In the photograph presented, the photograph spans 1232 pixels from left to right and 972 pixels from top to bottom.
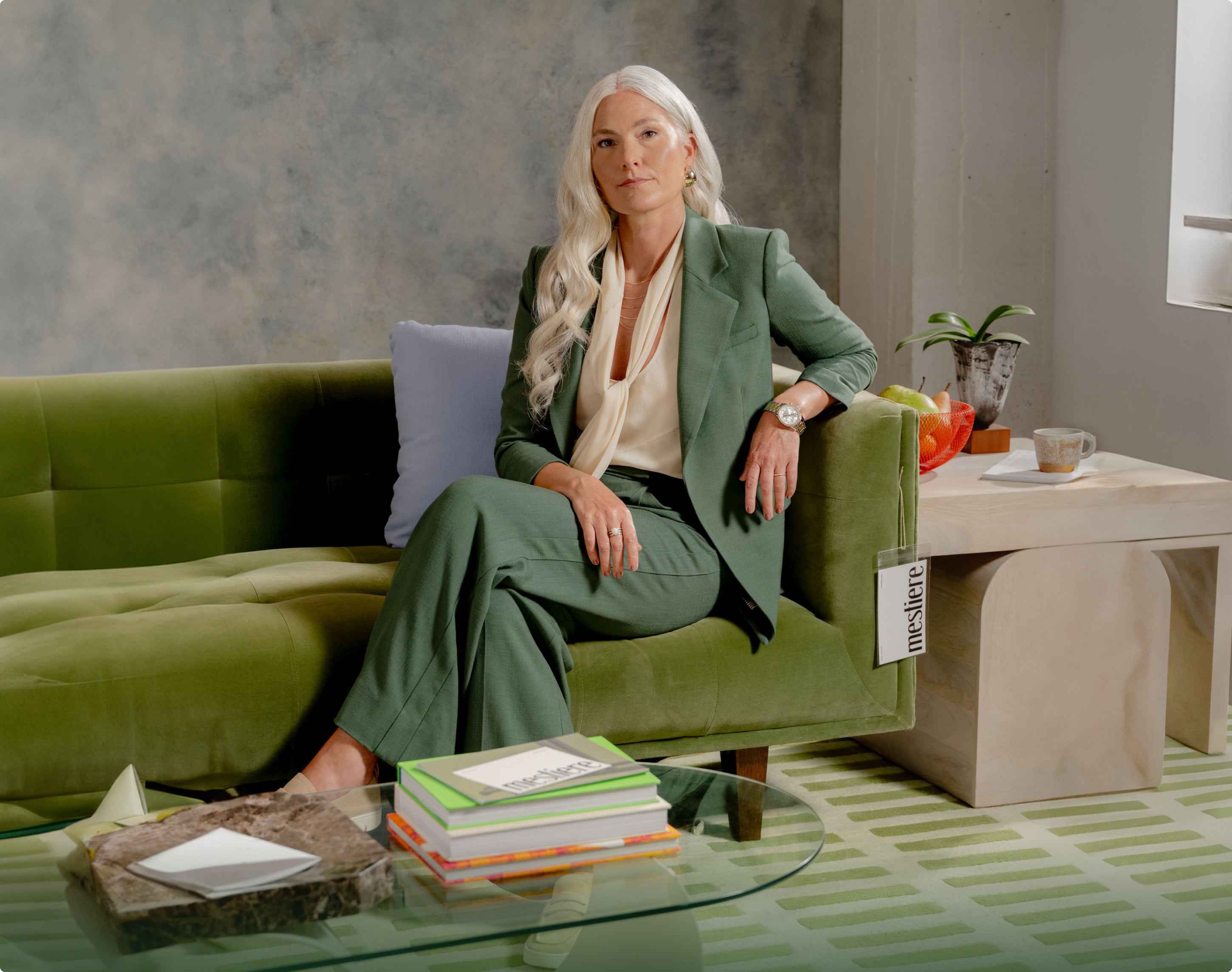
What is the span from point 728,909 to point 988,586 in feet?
2.50

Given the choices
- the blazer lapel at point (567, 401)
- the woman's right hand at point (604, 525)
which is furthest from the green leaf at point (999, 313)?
the woman's right hand at point (604, 525)

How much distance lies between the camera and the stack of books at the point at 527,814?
3.99 ft

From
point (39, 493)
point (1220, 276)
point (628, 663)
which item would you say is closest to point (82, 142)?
point (39, 493)

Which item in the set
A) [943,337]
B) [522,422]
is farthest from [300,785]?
[943,337]

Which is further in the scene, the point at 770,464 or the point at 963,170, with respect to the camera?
the point at 963,170

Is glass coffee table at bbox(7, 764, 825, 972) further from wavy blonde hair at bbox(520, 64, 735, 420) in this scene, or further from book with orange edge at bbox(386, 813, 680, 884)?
wavy blonde hair at bbox(520, 64, 735, 420)

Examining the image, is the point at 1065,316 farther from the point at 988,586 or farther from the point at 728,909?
the point at 728,909

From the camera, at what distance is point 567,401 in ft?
7.27

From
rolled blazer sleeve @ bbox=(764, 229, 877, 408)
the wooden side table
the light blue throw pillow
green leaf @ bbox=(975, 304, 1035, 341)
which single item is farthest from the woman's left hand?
green leaf @ bbox=(975, 304, 1035, 341)

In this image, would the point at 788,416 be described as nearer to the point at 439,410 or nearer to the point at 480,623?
the point at 480,623

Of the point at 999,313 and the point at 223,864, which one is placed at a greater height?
the point at 999,313

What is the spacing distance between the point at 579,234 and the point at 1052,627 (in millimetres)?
1106

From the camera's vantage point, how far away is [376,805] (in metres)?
1.39

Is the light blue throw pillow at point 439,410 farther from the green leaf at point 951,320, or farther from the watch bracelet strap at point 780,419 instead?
the green leaf at point 951,320
